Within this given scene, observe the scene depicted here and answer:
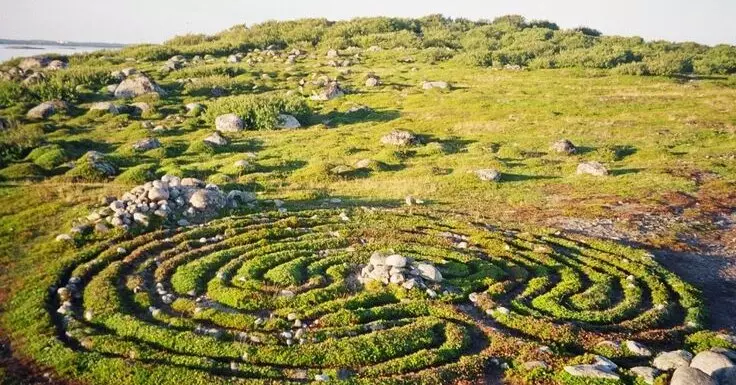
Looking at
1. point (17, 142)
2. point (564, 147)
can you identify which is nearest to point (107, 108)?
point (17, 142)

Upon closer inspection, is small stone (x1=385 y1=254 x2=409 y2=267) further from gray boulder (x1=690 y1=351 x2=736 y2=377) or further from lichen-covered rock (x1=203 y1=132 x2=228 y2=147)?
lichen-covered rock (x1=203 y1=132 x2=228 y2=147)

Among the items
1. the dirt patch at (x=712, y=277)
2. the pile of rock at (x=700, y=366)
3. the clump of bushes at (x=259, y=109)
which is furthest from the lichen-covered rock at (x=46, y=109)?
the pile of rock at (x=700, y=366)

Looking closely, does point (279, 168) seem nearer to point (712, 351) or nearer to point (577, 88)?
point (712, 351)

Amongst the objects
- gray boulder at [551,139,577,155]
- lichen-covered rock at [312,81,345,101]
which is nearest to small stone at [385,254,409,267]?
gray boulder at [551,139,577,155]

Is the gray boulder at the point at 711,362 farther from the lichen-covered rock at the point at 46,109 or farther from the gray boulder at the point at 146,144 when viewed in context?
the lichen-covered rock at the point at 46,109

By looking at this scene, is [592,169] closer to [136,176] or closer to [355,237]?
[355,237]

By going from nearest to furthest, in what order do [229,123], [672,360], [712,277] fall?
1. [672,360]
2. [712,277]
3. [229,123]
